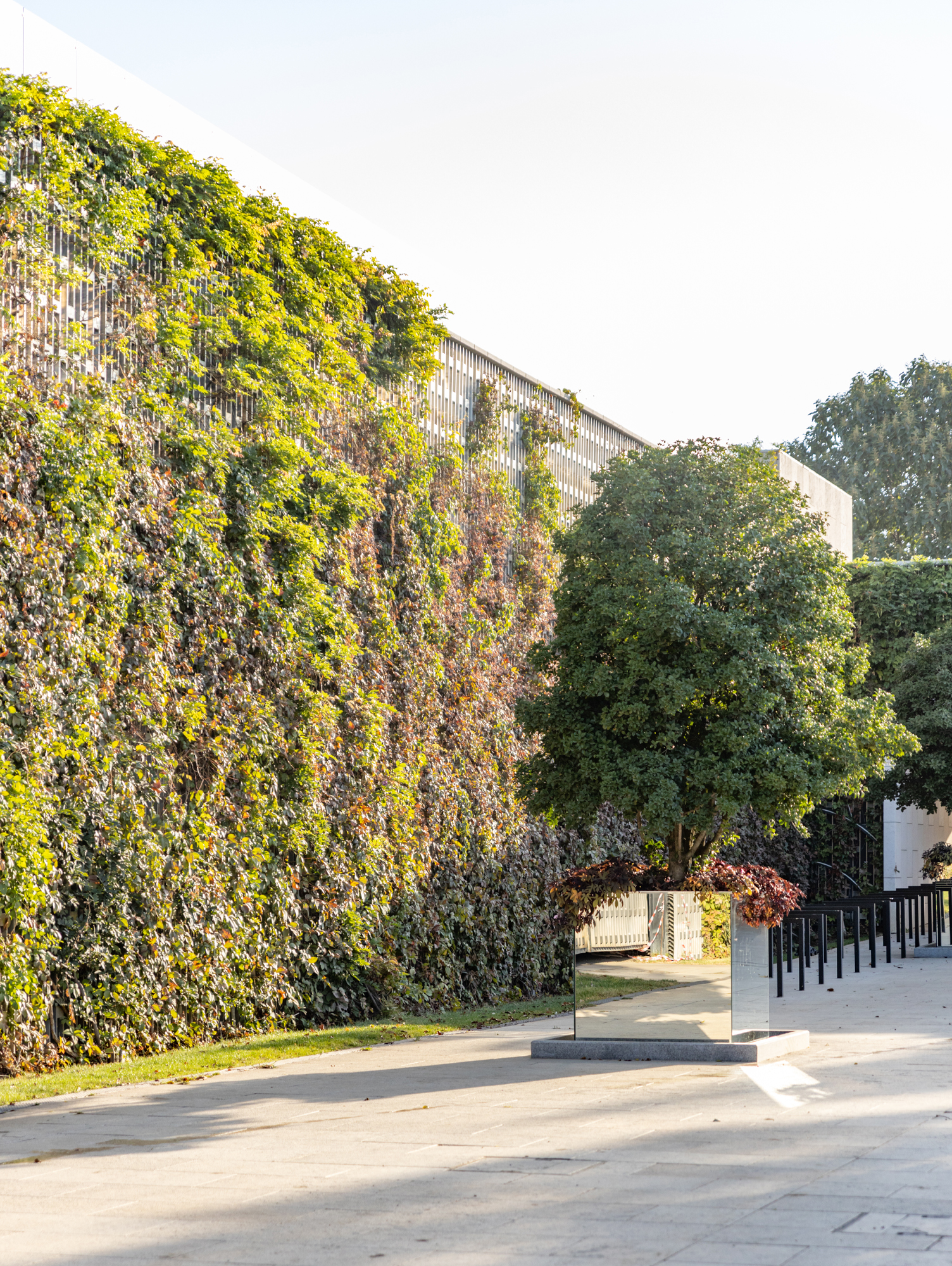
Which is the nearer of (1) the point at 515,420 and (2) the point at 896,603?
(1) the point at 515,420

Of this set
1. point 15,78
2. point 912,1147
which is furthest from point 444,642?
point 912,1147

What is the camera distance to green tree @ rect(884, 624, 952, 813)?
2083 centimetres

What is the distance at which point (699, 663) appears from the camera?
11.5 metres

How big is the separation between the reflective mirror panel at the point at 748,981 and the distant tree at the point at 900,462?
118 feet

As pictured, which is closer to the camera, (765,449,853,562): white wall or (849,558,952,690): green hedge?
(849,558,952,690): green hedge

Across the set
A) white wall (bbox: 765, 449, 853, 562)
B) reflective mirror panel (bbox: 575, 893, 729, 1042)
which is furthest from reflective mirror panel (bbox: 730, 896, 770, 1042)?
white wall (bbox: 765, 449, 853, 562)

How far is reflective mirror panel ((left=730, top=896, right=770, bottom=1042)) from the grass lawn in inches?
19.8

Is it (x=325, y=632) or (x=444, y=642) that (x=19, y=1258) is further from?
(x=444, y=642)

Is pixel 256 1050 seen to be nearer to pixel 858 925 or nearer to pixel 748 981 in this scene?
pixel 748 981

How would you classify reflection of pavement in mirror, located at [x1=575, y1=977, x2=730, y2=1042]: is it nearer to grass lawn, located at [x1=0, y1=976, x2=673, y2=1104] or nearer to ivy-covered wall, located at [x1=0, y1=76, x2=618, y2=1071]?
grass lawn, located at [x1=0, y1=976, x2=673, y2=1104]

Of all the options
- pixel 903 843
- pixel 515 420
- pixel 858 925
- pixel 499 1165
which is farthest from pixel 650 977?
pixel 903 843

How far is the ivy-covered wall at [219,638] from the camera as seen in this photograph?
10.1 meters

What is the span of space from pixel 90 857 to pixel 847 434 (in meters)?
40.7

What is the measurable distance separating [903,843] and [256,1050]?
60.1ft
